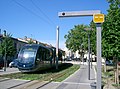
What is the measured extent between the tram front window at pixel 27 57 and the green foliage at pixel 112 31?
993cm

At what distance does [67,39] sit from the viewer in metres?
92.0

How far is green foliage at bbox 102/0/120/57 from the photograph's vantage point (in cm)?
1773

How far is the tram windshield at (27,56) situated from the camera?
2659 cm

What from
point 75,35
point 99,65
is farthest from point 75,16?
point 75,35

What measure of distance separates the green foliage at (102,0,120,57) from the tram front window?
32.6 ft

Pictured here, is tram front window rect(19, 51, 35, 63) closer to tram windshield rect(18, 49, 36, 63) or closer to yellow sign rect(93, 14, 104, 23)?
tram windshield rect(18, 49, 36, 63)

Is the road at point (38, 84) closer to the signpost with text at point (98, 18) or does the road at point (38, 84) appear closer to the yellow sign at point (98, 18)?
the signpost with text at point (98, 18)

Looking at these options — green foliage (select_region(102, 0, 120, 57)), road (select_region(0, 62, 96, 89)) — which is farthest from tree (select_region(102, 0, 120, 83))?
road (select_region(0, 62, 96, 89))

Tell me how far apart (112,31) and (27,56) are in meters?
11.7

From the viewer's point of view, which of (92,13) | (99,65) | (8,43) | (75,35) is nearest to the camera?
(99,65)

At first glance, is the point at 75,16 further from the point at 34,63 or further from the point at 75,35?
the point at 75,35

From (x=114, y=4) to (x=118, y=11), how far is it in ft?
2.87

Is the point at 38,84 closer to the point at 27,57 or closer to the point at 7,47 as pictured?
the point at 27,57

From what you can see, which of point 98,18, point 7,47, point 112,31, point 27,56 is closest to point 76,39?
point 7,47
